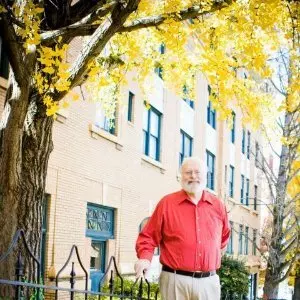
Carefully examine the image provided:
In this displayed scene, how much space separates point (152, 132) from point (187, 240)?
1381 centimetres

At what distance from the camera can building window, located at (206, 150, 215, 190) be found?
26.1 meters

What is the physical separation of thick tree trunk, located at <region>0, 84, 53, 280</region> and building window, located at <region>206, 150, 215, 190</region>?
61.4 feet

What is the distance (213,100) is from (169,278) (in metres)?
4.95

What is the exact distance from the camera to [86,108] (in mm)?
13938

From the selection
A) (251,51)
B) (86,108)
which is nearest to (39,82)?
(251,51)

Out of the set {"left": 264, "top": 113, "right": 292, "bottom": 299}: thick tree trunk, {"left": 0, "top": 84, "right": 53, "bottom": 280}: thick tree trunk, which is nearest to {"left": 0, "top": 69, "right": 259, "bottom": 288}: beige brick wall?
{"left": 264, "top": 113, "right": 292, "bottom": 299}: thick tree trunk

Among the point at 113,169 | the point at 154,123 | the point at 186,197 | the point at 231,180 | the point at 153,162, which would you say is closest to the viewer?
the point at 186,197

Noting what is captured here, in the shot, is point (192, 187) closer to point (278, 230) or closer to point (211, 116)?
point (278, 230)

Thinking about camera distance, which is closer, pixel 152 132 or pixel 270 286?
pixel 270 286

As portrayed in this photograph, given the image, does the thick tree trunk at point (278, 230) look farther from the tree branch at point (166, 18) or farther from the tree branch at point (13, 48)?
the tree branch at point (13, 48)

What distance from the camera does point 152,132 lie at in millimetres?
18844

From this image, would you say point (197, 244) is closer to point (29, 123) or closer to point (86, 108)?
point (29, 123)

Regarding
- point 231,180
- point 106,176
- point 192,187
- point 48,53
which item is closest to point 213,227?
point 192,187

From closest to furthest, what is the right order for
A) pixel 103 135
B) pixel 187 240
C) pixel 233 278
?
1. pixel 187 240
2. pixel 103 135
3. pixel 233 278
